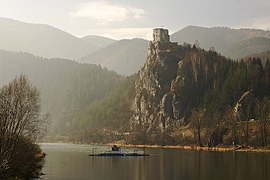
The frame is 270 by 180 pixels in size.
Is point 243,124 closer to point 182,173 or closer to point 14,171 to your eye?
point 182,173

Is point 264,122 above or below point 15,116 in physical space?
above

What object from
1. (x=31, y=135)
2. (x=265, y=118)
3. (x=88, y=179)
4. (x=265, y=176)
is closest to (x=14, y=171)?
(x=31, y=135)

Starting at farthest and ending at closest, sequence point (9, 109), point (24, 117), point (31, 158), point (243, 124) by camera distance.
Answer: point (243, 124)
point (31, 158)
point (24, 117)
point (9, 109)

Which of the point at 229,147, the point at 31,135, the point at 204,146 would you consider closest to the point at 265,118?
the point at 229,147

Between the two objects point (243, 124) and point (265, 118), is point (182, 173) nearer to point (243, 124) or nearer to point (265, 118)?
point (265, 118)

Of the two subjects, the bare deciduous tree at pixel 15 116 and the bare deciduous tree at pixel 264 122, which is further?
the bare deciduous tree at pixel 264 122

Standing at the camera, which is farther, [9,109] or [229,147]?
[229,147]

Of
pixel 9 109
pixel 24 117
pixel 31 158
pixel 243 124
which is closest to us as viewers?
pixel 9 109

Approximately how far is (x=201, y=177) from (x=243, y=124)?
122244mm

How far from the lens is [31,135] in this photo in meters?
59.0

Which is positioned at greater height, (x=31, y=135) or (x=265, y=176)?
(x=31, y=135)

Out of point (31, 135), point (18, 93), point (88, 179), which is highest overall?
point (18, 93)

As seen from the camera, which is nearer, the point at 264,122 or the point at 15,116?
the point at 15,116

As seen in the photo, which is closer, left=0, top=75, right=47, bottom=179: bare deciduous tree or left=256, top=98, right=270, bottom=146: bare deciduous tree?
left=0, top=75, right=47, bottom=179: bare deciduous tree
